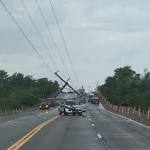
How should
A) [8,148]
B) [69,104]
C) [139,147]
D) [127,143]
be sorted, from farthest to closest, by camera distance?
[69,104], [127,143], [139,147], [8,148]

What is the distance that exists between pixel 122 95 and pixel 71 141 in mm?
123571

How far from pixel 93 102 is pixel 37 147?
144m

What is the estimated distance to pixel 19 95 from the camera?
147 metres

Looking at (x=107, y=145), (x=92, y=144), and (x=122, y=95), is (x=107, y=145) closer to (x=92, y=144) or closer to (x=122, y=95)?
(x=92, y=144)

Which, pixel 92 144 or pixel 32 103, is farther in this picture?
pixel 32 103

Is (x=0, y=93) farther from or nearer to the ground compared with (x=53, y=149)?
farther from the ground

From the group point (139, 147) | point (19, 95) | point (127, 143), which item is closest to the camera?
point (139, 147)

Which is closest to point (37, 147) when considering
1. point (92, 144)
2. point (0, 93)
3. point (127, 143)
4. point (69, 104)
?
point (92, 144)

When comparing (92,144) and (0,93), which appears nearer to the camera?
(92,144)

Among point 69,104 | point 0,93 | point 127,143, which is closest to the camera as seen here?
point 127,143

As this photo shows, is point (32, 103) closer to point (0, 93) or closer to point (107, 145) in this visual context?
point (0, 93)

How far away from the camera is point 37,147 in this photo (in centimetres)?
2231

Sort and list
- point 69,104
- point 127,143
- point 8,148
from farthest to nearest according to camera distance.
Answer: point 69,104 → point 127,143 → point 8,148

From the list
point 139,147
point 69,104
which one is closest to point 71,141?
point 139,147
